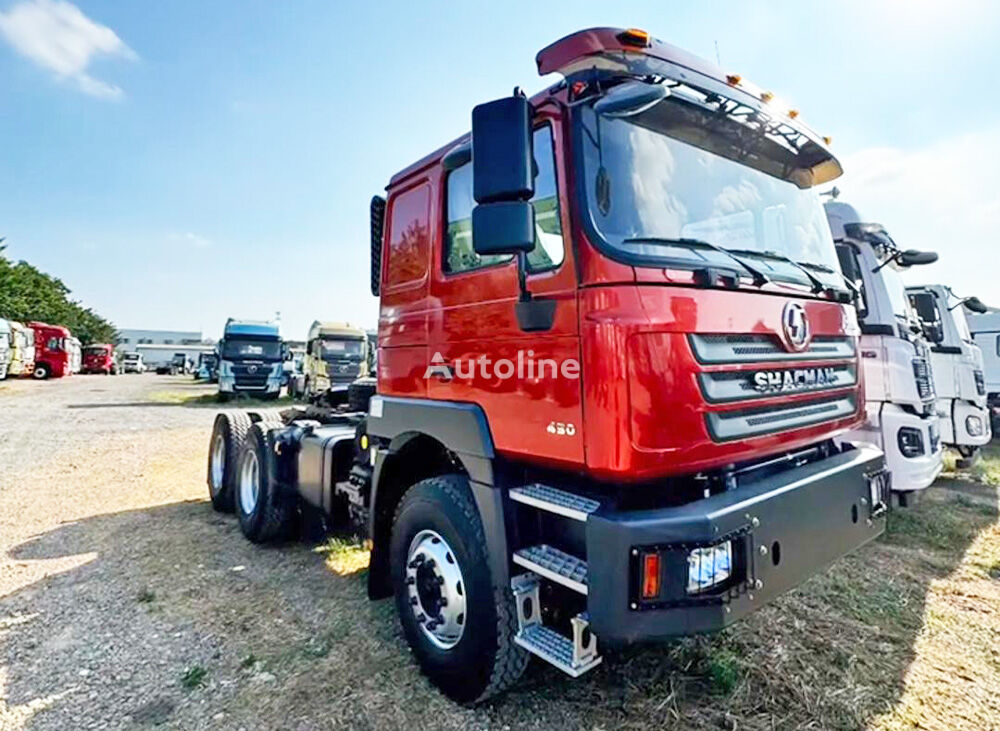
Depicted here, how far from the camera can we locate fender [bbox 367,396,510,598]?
7.75 ft

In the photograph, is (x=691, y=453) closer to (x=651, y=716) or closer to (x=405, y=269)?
(x=651, y=716)

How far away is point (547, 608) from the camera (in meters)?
2.41

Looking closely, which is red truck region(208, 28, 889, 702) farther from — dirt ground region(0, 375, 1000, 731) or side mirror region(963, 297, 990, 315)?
side mirror region(963, 297, 990, 315)

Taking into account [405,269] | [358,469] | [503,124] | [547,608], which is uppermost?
[503,124]

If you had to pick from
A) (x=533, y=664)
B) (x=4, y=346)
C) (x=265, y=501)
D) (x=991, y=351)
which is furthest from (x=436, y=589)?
(x=4, y=346)

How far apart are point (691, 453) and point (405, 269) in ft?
6.38

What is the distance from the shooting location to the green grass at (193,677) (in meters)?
2.78

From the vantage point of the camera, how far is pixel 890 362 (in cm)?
475

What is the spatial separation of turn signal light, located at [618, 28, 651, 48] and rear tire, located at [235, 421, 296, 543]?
4.13m

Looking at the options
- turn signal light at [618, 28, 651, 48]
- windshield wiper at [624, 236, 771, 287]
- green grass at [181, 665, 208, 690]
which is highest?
turn signal light at [618, 28, 651, 48]

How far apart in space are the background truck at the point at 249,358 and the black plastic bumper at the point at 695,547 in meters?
19.3

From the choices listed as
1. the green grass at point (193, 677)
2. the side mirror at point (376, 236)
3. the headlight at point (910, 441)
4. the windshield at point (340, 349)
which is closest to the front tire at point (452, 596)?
the green grass at point (193, 677)

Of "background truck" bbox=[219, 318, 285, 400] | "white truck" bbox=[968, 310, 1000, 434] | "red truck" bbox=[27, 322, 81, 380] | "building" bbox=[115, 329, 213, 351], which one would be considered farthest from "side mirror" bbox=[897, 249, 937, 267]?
"building" bbox=[115, 329, 213, 351]

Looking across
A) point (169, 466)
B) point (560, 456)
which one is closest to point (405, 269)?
point (560, 456)
